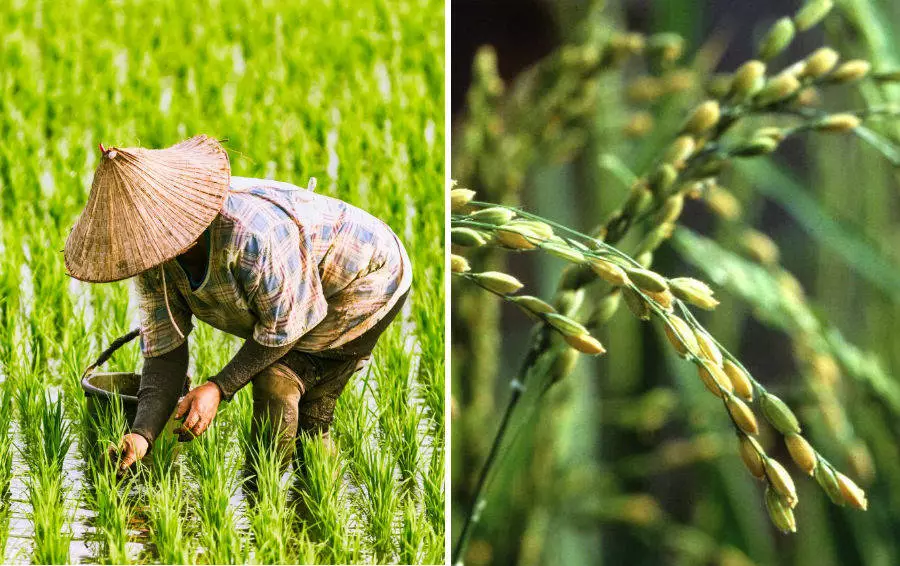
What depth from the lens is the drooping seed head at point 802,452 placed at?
0.57m

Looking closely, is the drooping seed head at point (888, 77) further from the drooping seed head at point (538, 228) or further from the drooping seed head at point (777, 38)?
the drooping seed head at point (538, 228)

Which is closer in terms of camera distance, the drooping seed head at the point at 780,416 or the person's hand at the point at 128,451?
the drooping seed head at the point at 780,416

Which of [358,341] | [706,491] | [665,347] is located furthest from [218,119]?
[706,491]

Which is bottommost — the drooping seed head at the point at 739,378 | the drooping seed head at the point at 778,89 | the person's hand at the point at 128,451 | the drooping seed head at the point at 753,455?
the person's hand at the point at 128,451

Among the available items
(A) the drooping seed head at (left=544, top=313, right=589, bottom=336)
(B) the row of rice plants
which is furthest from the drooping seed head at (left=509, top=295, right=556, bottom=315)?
(B) the row of rice plants

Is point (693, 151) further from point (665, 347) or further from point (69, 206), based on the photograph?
point (69, 206)

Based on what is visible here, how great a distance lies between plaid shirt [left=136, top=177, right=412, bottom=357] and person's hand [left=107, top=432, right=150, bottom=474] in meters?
0.07

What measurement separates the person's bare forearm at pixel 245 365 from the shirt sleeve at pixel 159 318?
0.19 ft

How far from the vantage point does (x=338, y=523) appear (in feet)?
2.77

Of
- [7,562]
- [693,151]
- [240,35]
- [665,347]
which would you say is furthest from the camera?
[665,347]

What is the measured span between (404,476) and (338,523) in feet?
0.25

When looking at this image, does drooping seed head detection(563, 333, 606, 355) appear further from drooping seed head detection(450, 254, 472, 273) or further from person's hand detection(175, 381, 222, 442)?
person's hand detection(175, 381, 222, 442)

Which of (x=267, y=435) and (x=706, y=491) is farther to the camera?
(x=706, y=491)

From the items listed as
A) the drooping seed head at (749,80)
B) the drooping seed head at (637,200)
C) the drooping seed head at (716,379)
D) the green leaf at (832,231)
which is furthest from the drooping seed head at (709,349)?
the green leaf at (832,231)
